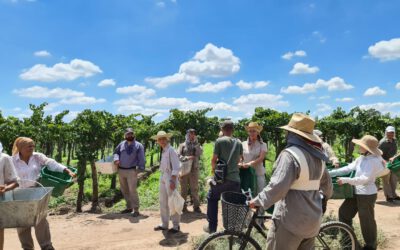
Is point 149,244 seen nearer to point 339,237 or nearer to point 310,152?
point 339,237

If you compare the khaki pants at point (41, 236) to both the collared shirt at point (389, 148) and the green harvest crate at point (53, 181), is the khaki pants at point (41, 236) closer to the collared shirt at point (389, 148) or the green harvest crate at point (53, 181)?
the green harvest crate at point (53, 181)

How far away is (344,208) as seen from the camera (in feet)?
17.0

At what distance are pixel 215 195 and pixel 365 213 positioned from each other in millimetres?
2010

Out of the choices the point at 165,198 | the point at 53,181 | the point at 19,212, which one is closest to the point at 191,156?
the point at 165,198

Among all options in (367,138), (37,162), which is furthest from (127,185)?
(367,138)

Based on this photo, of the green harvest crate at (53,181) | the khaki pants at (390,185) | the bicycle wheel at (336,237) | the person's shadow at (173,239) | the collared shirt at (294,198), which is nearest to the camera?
the collared shirt at (294,198)

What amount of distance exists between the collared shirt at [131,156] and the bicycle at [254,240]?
4.29 metres

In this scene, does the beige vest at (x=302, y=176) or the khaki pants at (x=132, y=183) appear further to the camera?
the khaki pants at (x=132, y=183)

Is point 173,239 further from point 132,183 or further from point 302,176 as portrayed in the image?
point 302,176

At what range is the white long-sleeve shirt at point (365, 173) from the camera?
465 cm

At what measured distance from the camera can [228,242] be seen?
12.7ft

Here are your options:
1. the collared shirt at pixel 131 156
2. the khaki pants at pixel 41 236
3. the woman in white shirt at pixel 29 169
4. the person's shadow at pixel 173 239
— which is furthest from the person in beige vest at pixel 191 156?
the khaki pants at pixel 41 236

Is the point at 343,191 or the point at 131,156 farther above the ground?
the point at 131,156

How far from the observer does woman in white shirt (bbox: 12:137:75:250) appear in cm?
475
